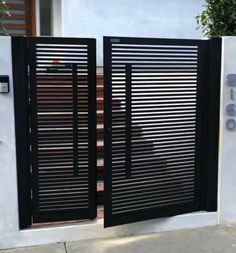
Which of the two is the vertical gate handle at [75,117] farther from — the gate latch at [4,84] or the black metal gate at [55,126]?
the gate latch at [4,84]

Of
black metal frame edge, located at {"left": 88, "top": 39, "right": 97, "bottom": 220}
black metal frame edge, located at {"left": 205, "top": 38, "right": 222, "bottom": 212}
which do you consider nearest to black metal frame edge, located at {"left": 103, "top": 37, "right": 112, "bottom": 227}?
black metal frame edge, located at {"left": 88, "top": 39, "right": 97, "bottom": 220}

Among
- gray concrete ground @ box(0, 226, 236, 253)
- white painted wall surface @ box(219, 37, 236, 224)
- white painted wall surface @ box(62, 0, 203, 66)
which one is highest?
white painted wall surface @ box(62, 0, 203, 66)

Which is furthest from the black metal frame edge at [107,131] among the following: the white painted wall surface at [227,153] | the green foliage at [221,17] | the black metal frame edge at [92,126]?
the green foliage at [221,17]

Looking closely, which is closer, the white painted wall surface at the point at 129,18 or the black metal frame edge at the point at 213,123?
the black metal frame edge at the point at 213,123

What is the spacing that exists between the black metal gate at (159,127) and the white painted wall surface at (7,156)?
84cm

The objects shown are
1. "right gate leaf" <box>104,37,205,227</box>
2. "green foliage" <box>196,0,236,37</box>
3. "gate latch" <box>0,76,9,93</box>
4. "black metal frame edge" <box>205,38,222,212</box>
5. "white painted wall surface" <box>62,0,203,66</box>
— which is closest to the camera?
"gate latch" <box>0,76,9,93</box>

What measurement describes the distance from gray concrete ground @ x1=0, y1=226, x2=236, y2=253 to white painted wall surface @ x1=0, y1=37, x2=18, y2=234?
296mm

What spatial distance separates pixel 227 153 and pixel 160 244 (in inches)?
45.9

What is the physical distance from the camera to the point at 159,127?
424 cm

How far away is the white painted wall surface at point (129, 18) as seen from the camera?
6895 mm

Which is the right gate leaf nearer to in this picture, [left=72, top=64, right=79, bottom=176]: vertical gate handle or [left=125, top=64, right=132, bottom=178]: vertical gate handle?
[left=125, top=64, right=132, bottom=178]: vertical gate handle

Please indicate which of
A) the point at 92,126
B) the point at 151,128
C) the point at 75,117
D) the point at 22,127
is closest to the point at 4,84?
the point at 22,127

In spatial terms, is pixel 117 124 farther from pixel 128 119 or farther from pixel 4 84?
pixel 4 84

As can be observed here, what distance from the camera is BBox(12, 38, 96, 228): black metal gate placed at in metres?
3.85
